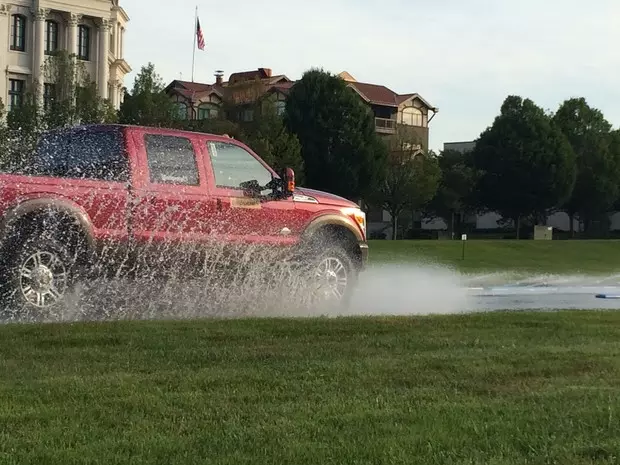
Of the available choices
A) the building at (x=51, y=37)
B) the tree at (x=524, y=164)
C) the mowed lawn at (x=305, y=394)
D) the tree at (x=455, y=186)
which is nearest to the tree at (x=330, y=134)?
the building at (x=51, y=37)

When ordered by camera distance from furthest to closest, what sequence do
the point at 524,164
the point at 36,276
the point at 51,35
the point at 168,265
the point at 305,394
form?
the point at 524,164 < the point at 51,35 < the point at 168,265 < the point at 36,276 < the point at 305,394

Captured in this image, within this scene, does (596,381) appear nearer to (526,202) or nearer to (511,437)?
(511,437)

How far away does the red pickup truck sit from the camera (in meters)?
8.24

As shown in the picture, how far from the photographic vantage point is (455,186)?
63031 mm

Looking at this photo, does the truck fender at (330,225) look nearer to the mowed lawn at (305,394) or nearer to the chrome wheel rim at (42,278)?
the mowed lawn at (305,394)

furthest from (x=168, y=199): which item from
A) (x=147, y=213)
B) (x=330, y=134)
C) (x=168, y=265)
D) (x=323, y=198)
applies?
(x=330, y=134)

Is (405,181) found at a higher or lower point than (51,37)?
lower

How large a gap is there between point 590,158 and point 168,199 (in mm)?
60573

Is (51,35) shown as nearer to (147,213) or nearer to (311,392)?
(147,213)

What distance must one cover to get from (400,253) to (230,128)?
354 inches

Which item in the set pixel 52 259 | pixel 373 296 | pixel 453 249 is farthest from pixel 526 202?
pixel 52 259

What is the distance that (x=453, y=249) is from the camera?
36.5 m

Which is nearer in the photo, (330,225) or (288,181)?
(288,181)

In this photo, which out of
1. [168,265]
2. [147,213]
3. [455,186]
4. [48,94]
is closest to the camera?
[147,213]
